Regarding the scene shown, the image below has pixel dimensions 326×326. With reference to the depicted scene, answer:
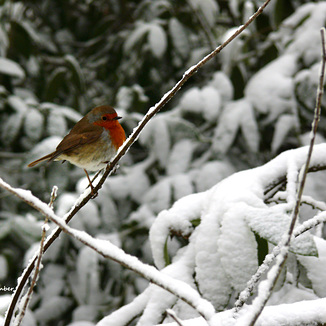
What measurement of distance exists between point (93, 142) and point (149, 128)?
73cm

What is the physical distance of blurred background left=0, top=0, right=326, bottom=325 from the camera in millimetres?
2160

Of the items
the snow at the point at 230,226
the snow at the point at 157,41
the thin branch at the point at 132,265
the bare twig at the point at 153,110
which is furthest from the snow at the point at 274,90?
the thin branch at the point at 132,265

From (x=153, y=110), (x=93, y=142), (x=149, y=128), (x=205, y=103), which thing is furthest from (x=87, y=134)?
(x=153, y=110)

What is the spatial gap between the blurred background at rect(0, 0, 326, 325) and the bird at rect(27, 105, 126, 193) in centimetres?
39

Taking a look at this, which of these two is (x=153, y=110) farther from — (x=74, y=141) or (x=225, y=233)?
(x=74, y=141)

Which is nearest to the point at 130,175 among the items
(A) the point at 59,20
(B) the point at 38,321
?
(B) the point at 38,321

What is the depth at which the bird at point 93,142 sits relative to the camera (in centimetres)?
161

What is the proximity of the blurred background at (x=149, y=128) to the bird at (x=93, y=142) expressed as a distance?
1.29 ft

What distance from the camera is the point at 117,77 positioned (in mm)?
3412

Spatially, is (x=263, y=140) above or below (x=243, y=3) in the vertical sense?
below

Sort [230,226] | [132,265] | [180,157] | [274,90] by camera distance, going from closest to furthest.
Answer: [132,265] → [230,226] → [274,90] → [180,157]

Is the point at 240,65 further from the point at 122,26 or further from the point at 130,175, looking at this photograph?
the point at 122,26

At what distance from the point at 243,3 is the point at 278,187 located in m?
2.23

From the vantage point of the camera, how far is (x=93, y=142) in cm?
164
